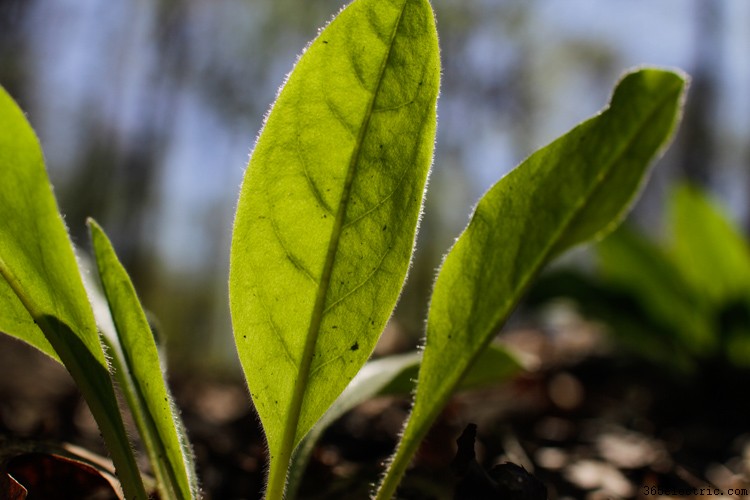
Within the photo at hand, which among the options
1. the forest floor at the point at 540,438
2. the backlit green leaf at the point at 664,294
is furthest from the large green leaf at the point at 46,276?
the backlit green leaf at the point at 664,294

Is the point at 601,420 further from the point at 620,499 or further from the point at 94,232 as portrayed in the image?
the point at 94,232

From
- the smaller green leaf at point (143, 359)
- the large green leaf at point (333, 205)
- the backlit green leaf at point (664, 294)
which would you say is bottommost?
the smaller green leaf at point (143, 359)

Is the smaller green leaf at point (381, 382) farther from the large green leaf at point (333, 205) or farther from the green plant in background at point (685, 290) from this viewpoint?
the green plant in background at point (685, 290)

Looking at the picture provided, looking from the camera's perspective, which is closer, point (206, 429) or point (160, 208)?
point (206, 429)

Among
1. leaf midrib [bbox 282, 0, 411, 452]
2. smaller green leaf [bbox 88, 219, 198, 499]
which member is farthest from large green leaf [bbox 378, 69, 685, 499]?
smaller green leaf [bbox 88, 219, 198, 499]

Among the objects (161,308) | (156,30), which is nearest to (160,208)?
(156,30)

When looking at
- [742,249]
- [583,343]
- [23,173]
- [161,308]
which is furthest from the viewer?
[161,308]
